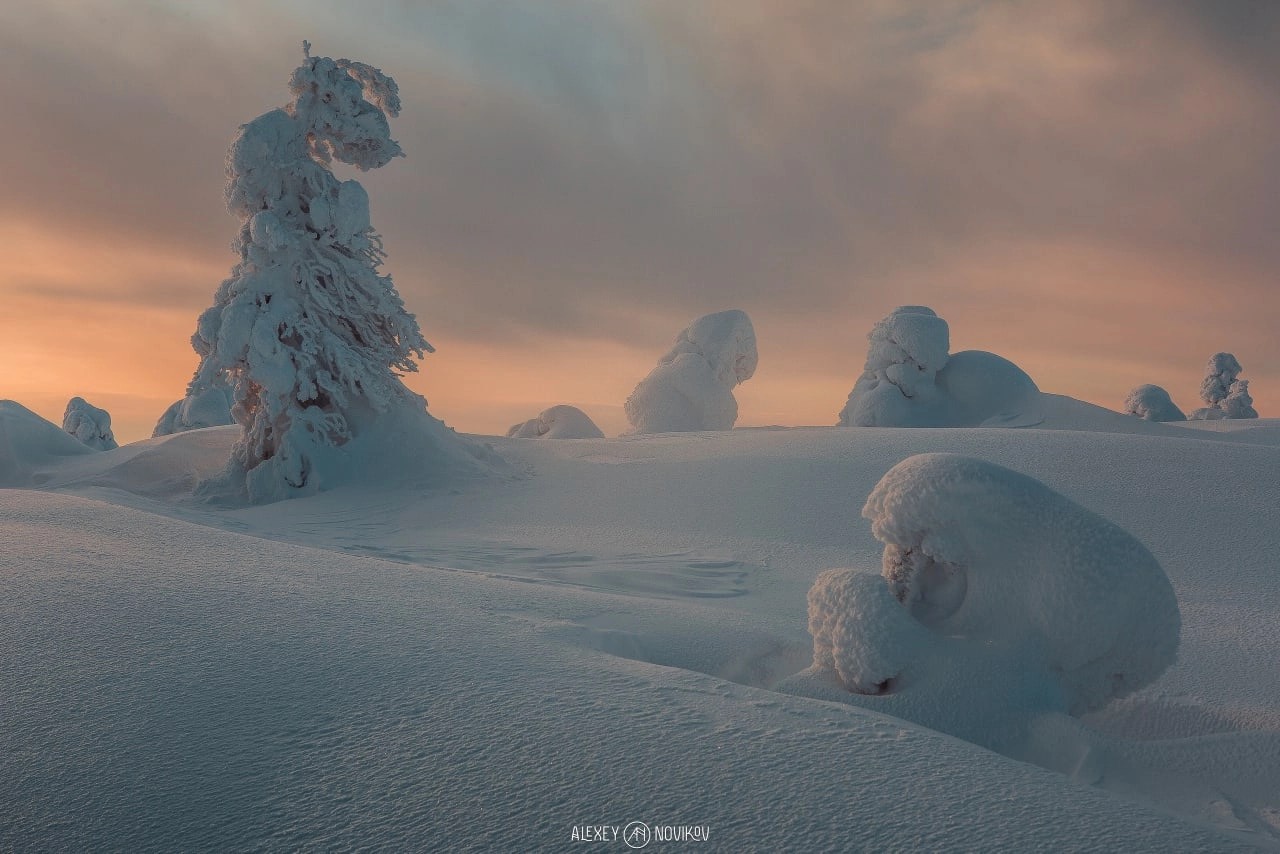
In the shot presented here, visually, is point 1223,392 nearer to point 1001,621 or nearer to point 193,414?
point 1001,621

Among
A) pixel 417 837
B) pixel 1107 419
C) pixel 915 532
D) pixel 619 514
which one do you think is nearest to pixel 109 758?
pixel 417 837

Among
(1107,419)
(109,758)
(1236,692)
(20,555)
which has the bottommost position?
(1236,692)

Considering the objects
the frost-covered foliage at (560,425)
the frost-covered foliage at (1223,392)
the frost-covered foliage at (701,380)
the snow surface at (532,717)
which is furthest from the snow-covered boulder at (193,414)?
the frost-covered foliage at (1223,392)

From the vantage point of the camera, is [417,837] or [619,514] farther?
[619,514]

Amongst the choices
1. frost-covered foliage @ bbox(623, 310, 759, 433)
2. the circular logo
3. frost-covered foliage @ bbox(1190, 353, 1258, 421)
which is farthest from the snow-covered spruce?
frost-covered foliage @ bbox(1190, 353, 1258, 421)

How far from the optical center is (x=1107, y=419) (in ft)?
52.1

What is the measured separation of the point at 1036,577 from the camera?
2.84 metres

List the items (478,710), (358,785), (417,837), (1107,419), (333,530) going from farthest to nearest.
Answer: (1107,419)
(333,530)
(478,710)
(358,785)
(417,837)

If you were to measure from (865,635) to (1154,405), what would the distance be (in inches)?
954

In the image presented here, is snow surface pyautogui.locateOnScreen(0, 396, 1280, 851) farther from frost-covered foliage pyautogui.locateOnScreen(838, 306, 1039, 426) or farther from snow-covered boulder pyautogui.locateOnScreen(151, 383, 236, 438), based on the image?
snow-covered boulder pyautogui.locateOnScreen(151, 383, 236, 438)

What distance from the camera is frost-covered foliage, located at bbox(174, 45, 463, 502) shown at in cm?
1005

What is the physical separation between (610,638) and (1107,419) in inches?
636

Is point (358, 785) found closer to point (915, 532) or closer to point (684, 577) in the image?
point (915, 532)

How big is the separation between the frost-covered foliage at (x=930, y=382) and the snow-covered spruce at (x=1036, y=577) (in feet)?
46.5
